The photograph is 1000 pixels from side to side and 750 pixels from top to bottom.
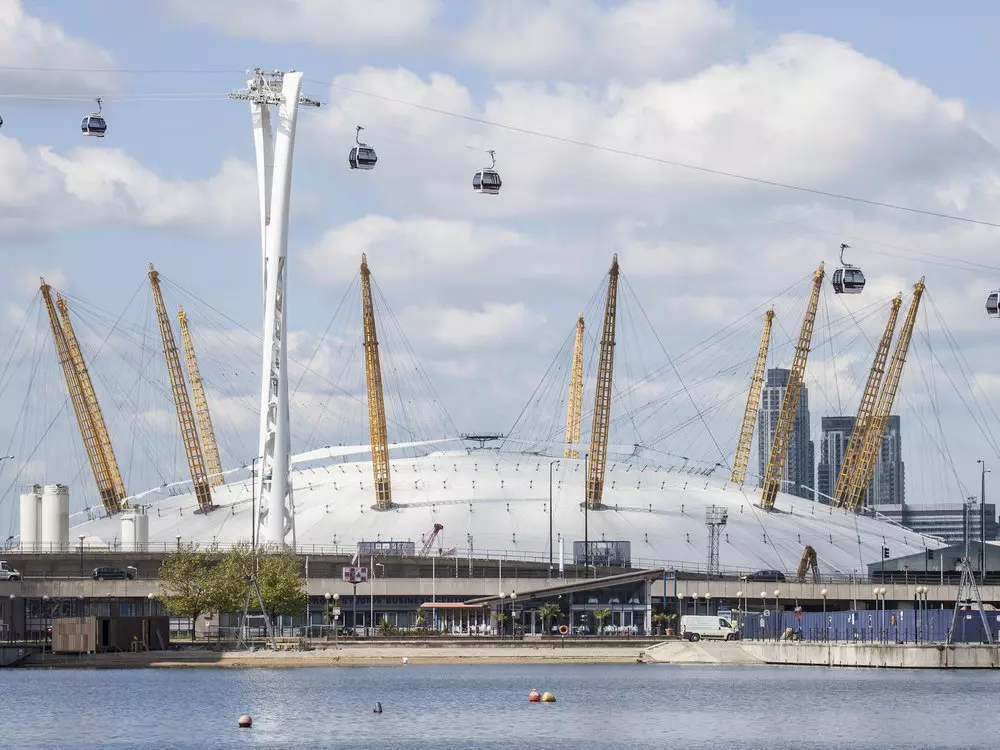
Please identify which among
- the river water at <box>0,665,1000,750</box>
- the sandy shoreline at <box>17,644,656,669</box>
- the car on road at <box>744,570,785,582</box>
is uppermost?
the car on road at <box>744,570,785,582</box>

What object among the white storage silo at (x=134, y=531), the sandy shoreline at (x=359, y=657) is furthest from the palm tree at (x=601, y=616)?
the white storage silo at (x=134, y=531)

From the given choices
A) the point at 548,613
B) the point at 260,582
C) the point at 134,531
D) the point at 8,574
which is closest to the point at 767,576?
the point at 548,613

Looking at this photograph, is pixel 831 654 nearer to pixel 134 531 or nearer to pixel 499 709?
pixel 499 709

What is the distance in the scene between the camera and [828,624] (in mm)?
135875

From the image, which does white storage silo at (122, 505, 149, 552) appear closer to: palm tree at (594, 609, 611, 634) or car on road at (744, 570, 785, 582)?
palm tree at (594, 609, 611, 634)

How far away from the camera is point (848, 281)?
125500 mm

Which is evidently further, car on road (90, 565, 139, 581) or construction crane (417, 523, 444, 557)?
construction crane (417, 523, 444, 557)

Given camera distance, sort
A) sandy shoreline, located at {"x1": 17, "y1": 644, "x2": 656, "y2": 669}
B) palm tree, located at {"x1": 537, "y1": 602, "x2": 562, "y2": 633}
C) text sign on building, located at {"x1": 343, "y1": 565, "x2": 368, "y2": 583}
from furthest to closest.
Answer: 1. palm tree, located at {"x1": 537, "y1": 602, "x2": 562, "y2": 633}
2. text sign on building, located at {"x1": 343, "y1": 565, "x2": 368, "y2": 583}
3. sandy shoreline, located at {"x1": 17, "y1": 644, "x2": 656, "y2": 669}

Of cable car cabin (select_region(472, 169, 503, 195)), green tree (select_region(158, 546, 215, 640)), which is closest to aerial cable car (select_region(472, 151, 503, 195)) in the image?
cable car cabin (select_region(472, 169, 503, 195))

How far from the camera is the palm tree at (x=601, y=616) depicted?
529ft

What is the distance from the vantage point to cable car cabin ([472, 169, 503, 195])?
368ft

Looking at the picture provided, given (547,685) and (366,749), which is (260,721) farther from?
(547,685)

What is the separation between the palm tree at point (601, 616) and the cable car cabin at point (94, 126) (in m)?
64.5

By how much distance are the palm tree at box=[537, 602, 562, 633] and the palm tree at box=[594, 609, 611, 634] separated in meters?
3.04
